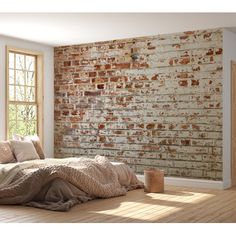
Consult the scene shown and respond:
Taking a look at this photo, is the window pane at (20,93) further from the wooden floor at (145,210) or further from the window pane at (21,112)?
the wooden floor at (145,210)

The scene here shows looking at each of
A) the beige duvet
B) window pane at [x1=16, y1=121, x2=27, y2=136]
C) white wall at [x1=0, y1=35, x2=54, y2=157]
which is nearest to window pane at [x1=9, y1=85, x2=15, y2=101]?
window pane at [x1=16, y1=121, x2=27, y2=136]

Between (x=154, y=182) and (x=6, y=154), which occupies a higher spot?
(x=6, y=154)

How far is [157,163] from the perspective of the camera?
8.60 meters

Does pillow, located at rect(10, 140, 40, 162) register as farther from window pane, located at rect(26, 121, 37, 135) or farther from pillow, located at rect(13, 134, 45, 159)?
window pane, located at rect(26, 121, 37, 135)

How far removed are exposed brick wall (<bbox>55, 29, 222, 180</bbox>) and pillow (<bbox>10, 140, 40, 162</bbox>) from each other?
65.4 inches

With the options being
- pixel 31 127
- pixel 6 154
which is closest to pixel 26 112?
pixel 31 127

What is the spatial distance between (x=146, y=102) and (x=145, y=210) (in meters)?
3.25

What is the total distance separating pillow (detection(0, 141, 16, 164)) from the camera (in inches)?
301

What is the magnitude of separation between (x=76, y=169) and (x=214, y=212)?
1.94 m

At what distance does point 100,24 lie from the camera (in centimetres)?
754

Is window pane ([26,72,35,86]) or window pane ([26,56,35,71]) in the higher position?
window pane ([26,56,35,71])

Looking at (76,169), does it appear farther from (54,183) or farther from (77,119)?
(77,119)

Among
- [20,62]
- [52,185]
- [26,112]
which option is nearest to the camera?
[52,185]

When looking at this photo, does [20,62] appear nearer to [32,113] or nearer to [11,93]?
[11,93]
